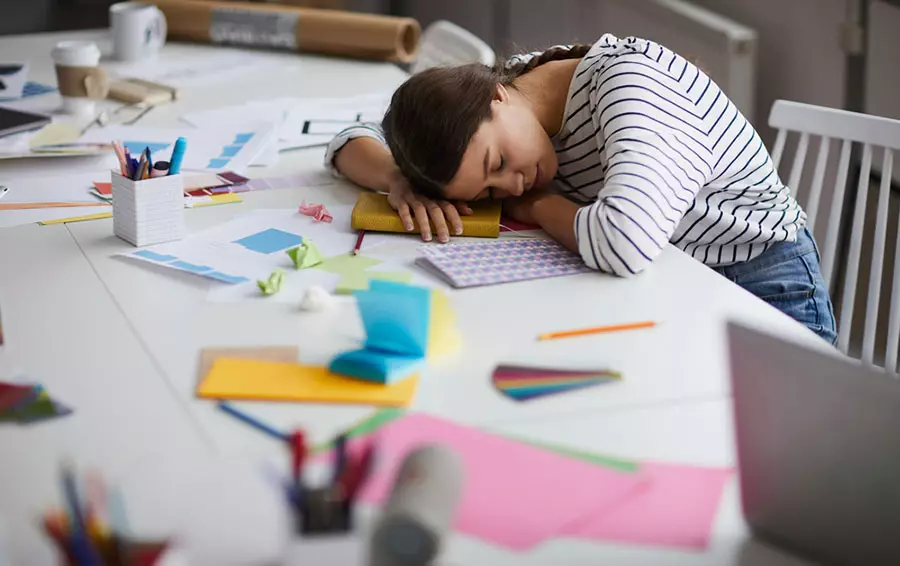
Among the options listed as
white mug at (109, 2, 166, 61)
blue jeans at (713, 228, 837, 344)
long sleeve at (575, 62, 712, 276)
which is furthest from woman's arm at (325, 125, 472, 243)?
white mug at (109, 2, 166, 61)

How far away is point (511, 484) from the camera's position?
893 millimetres

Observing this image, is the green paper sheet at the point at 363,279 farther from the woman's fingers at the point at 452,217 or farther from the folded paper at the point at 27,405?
the folded paper at the point at 27,405

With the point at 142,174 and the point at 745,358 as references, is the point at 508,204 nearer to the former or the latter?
the point at 142,174

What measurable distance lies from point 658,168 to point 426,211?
334 mm

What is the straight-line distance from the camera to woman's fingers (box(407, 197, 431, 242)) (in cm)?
147

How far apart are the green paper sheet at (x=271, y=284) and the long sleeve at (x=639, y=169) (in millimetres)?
387

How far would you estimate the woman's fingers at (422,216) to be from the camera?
147 cm

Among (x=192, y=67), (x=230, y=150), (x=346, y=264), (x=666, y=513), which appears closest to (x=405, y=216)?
(x=346, y=264)

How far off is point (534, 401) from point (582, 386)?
0.20 ft

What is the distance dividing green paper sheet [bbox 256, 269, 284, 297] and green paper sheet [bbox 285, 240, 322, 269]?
0.05 metres

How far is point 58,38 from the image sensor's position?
8.79 ft

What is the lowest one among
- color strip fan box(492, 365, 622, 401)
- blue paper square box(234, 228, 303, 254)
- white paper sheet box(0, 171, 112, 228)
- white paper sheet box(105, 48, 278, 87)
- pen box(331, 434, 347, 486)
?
color strip fan box(492, 365, 622, 401)

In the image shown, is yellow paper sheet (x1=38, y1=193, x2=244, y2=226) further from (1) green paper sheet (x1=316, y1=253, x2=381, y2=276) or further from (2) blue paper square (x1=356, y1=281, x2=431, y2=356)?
(2) blue paper square (x1=356, y1=281, x2=431, y2=356)

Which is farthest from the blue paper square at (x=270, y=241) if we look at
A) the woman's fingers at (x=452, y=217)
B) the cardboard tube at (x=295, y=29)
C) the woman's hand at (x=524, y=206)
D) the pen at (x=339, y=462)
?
the cardboard tube at (x=295, y=29)
